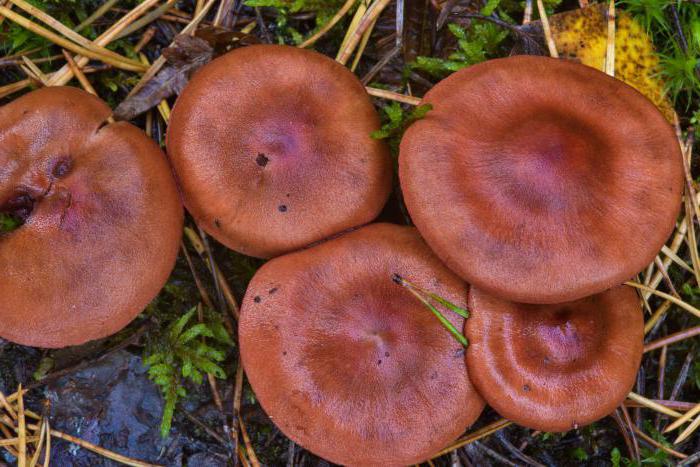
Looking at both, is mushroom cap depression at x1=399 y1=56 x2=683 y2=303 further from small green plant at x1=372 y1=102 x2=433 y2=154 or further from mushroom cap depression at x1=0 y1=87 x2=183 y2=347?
mushroom cap depression at x1=0 y1=87 x2=183 y2=347

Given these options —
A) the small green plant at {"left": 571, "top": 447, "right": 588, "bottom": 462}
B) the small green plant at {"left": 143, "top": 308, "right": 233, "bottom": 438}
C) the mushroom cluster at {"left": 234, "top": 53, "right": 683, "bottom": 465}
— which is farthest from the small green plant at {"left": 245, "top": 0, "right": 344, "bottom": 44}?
the small green plant at {"left": 571, "top": 447, "right": 588, "bottom": 462}

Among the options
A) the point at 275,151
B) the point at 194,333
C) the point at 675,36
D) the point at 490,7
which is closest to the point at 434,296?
the point at 275,151

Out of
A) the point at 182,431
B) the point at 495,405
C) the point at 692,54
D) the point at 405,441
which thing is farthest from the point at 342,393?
the point at 692,54

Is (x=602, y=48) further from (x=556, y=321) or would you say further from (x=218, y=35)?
(x=218, y=35)

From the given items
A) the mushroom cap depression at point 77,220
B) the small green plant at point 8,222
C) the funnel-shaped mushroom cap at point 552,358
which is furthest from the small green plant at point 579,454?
the small green plant at point 8,222

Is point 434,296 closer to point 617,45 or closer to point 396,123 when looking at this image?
point 396,123

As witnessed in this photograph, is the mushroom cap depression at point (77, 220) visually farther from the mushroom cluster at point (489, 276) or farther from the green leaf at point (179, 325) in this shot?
the mushroom cluster at point (489, 276)
